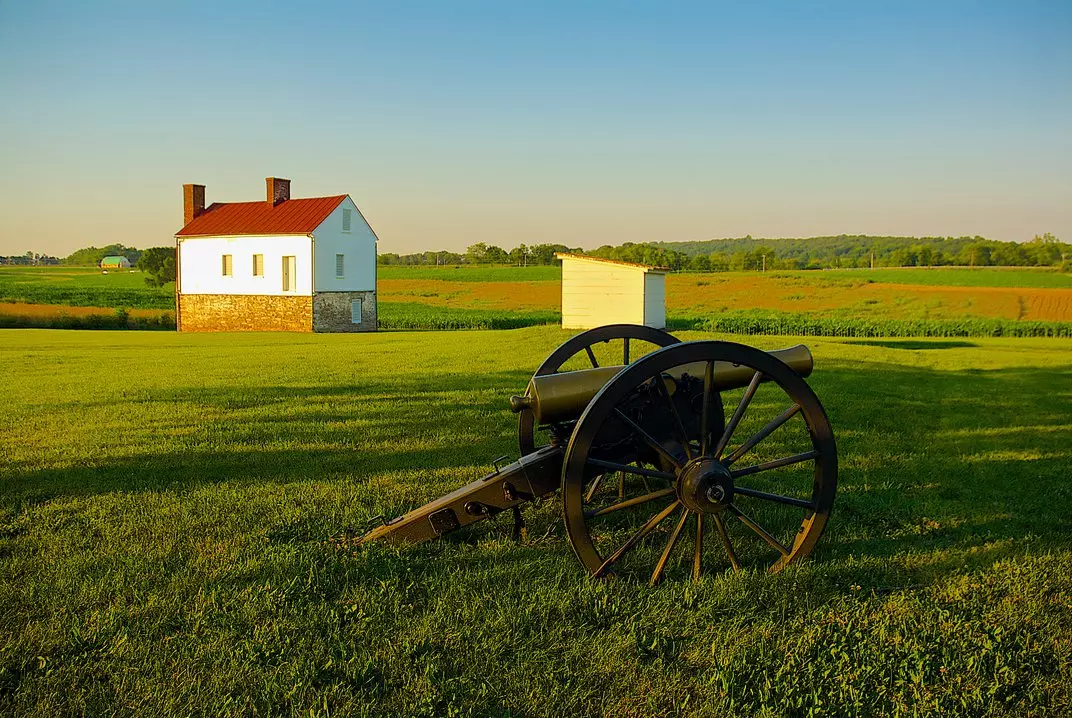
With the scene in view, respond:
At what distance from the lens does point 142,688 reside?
11.1 feet

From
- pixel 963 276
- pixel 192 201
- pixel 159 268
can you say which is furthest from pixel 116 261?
pixel 963 276

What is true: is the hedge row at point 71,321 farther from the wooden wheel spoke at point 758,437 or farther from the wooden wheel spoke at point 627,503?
the wooden wheel spoke at point 758,437

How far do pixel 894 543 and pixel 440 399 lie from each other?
7.22 metres

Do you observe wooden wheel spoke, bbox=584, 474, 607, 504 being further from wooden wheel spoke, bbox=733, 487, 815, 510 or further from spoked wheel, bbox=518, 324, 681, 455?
wooden wheel spoke, bbox=733, 487, 815, 510

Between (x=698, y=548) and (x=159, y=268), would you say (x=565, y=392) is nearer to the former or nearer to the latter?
(x=698, y=548)

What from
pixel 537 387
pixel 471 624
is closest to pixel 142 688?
pixel 471 624

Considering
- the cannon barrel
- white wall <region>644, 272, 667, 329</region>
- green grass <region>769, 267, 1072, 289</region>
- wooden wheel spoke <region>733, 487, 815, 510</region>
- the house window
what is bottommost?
wooden wheel spoke <region>733, 487, 815, 510</region>

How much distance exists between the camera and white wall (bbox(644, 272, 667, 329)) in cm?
2822

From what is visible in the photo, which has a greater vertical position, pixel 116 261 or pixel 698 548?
pixel 116 261

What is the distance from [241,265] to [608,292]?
19162mm

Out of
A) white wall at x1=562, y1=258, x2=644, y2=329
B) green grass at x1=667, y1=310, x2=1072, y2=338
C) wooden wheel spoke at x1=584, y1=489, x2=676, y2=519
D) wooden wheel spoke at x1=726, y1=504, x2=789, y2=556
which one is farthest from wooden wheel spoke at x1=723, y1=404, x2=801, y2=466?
green grass at x1=667, y1=310, x2=1072, y2=338

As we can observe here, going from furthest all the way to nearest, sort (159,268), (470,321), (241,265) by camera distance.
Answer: (159,268) < (470,321) < (241,265)

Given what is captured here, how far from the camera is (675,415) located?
445 centimetres

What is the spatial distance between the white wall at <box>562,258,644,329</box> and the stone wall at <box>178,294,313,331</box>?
542 inches
